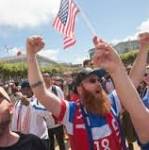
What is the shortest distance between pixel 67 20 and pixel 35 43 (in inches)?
153

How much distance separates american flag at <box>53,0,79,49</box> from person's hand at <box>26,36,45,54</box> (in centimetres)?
326

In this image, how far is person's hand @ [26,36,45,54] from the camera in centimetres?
383

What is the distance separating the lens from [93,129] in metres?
4.26

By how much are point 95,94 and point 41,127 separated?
3804mm

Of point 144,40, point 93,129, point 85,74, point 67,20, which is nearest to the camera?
point 144,40

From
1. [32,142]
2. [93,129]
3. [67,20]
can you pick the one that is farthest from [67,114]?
[67,20]

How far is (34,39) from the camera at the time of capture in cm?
383

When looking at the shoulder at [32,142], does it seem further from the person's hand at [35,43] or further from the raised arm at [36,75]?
the person's hand at [35,43]

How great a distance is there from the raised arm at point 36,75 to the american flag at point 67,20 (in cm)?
318

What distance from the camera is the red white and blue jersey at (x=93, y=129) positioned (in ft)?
13.9

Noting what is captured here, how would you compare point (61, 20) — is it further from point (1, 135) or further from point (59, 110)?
point (1, 135)

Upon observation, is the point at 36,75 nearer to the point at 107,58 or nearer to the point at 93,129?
the point at 93,129

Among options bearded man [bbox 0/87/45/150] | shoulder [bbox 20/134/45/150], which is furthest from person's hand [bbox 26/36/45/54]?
shoulder [bbox 20/134/45/150]

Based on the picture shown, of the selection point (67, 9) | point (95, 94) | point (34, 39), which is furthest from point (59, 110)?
point (67, 9)
